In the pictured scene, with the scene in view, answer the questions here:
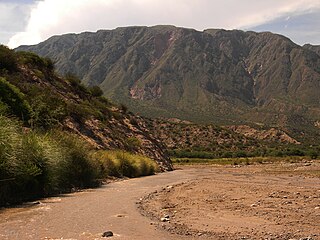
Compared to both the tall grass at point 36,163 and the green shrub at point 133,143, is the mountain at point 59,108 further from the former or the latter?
the tall grass at point 36,163

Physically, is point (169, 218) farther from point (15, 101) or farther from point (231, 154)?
point (231, 154)

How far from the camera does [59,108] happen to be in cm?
4578

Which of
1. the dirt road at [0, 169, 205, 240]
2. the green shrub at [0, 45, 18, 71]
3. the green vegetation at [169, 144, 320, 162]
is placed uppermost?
the green shrub at [0, 45, 18, 71]

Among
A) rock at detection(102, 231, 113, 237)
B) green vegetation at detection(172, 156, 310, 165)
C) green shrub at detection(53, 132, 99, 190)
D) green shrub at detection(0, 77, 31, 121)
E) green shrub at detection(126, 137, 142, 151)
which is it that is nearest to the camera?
rock at detection(102, 231, 113, 237)

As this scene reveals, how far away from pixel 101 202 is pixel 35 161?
386cm

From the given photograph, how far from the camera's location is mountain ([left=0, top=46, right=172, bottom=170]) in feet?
131

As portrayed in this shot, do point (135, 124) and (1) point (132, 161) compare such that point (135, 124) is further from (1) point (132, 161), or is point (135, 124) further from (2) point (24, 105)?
(2) point (24, 105)

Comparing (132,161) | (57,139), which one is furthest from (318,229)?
(132,161)

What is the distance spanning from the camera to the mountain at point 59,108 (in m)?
39.8

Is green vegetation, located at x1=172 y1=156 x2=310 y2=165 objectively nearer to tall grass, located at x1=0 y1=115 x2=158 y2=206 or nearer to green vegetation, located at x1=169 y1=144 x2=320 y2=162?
green vegetation, located at x1=169 y1=144 x2=320 y2=162

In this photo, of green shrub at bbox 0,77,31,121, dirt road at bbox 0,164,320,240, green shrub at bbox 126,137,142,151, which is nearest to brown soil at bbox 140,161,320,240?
dirt road at bbox 0,164,320,240

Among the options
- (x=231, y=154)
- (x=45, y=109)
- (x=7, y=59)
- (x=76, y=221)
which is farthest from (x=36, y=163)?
(x=231, y=154)

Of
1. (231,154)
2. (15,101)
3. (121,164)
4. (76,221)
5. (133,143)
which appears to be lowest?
(231,154)

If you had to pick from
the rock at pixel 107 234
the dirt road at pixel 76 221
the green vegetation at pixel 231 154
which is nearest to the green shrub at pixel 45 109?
the dirt road at pixel 76 221
